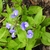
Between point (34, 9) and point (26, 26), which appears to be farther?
point (34, 9)

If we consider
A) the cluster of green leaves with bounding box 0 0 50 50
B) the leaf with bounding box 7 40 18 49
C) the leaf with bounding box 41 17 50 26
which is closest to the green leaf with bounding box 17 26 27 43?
the cluster of green leaves with bounding box 0 0 50 50

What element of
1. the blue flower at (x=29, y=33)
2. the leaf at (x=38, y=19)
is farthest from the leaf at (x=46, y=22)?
the blue flower at (x=29, y=33)

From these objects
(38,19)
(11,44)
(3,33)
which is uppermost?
(38,19)

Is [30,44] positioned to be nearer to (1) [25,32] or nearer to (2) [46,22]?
(1) [25,32]

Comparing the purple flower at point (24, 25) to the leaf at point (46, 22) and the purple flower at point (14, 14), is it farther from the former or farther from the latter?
the leaf at point (46, 22)

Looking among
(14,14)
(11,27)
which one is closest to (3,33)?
(11,27)

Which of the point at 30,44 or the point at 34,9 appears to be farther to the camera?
the point at 34,9

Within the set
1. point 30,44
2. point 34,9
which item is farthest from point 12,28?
point 34,9

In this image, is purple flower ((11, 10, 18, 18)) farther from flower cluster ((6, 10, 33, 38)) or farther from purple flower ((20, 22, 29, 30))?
purple flower ((20, 22, 29, 30))

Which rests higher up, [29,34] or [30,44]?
[29,34]

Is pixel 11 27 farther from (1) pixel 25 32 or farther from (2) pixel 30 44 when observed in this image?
(2) pixel 30 44

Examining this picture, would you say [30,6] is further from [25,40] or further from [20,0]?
[25,40]
